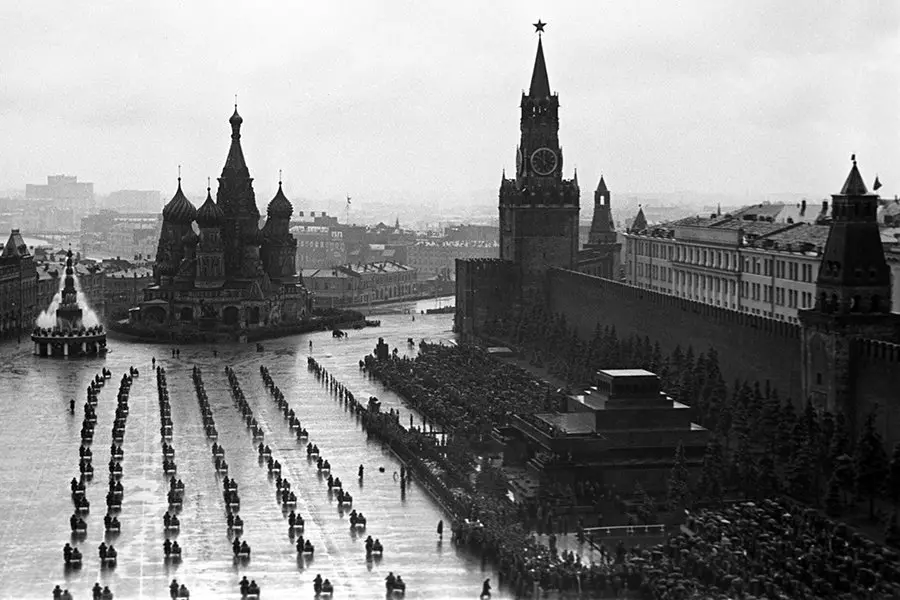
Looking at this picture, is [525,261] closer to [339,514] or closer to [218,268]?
[218,268]

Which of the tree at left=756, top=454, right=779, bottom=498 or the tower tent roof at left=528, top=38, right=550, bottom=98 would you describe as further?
the tower tent roof at left=528, top=38, right=550, bottom=98

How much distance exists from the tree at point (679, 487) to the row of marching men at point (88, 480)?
17.1m

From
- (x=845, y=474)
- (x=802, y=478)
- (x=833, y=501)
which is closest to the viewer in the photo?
(x=833, y=501)

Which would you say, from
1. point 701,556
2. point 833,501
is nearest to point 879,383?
point 833,501

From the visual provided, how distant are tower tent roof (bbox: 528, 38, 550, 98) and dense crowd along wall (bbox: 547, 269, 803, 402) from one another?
13061 mm

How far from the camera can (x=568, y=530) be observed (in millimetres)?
48906

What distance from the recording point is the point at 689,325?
3098 inches

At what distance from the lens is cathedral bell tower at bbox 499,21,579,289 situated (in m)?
112

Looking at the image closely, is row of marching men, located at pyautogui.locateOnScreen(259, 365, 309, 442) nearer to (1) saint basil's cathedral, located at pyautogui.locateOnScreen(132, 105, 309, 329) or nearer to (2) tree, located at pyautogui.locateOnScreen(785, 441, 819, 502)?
(2) tree, located at pyautogui.locateOnScreen(785, 441, 819, 502)

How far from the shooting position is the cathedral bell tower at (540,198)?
112 meters

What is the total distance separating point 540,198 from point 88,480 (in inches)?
2289

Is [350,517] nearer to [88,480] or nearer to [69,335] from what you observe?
[88,480]

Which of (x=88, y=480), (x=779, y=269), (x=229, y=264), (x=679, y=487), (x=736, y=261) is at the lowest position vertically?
(x=88, y=480)

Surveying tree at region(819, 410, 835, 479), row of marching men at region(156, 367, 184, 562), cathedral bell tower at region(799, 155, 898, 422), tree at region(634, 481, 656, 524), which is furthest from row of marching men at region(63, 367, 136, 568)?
cathedral bell tower at region(799, 155, 898, 422)
